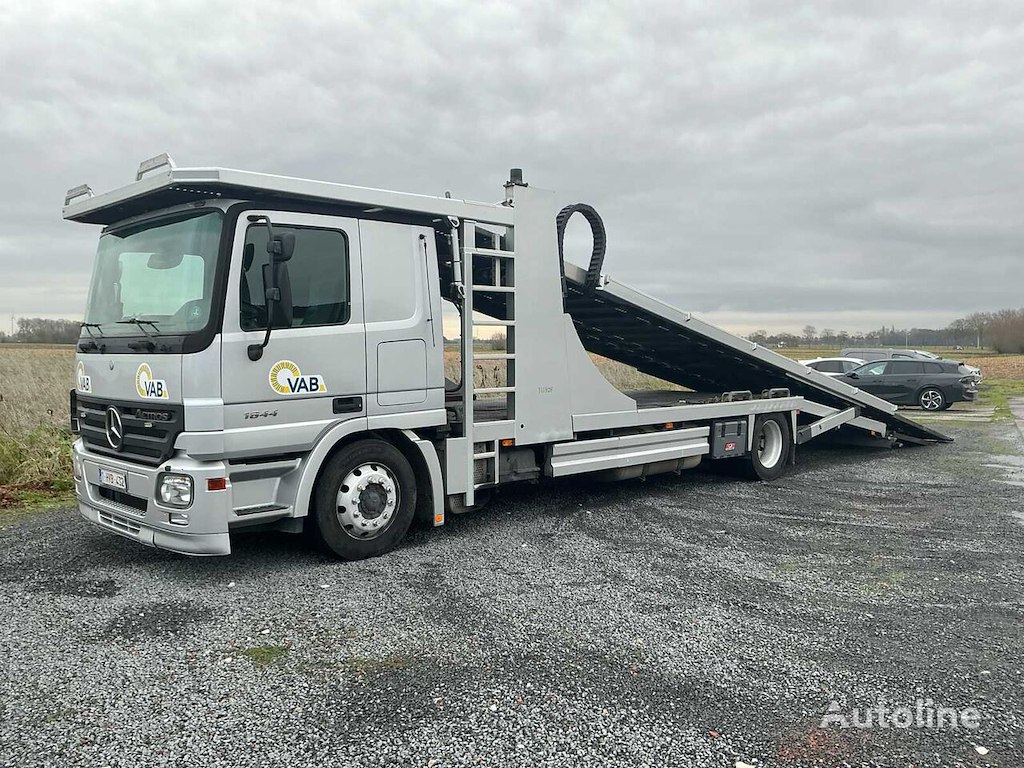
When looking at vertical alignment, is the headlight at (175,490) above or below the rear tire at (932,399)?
above

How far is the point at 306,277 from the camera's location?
5297 mm

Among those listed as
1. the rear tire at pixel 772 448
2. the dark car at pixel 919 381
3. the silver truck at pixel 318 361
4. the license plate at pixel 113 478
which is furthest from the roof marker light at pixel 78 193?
the dark car at pixel 919 381

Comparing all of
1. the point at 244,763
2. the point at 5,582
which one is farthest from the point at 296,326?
the point at 244,763

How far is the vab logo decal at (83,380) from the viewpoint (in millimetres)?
5631

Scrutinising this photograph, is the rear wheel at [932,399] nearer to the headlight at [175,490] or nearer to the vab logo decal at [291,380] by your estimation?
the vab logo decal at [291,380]

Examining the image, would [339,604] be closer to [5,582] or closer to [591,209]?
[5,582]

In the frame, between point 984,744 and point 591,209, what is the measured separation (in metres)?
5.08

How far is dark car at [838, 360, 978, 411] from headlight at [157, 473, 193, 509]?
62.2ft

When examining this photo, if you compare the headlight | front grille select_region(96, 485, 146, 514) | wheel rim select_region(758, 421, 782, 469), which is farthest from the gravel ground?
wheel rim select_region(758, 421, 782, 469)

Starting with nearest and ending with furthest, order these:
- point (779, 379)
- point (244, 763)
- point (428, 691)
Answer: point (244, 763) < point (428, 691) < point (779, 379)

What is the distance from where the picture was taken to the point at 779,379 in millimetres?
9781

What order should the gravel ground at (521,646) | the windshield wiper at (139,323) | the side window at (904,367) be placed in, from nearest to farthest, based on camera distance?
1. the gravel ground at (521,646)
2. the windshield wiper at (139,323)
3. the side window at (904,367)

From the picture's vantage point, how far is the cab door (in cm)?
497

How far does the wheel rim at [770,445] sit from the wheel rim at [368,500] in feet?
17.7
